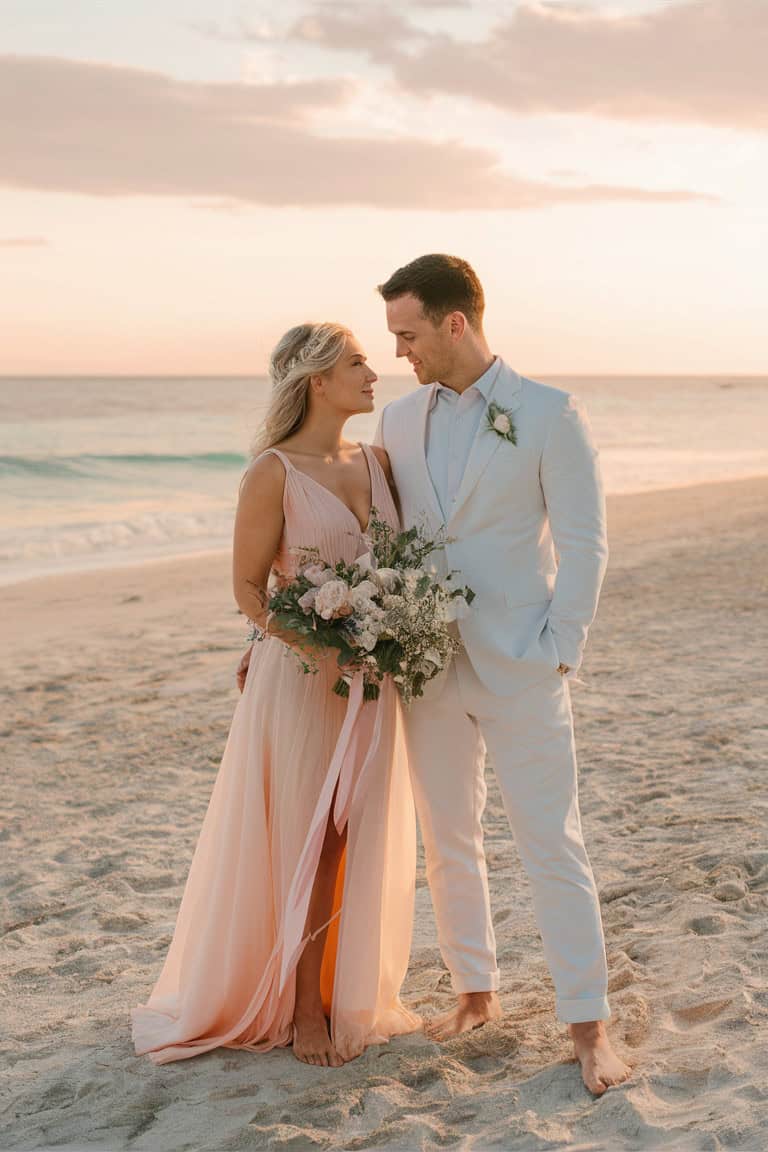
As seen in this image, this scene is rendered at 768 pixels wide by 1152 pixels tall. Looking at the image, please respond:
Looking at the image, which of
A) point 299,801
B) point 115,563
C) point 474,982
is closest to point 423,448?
point 299,801

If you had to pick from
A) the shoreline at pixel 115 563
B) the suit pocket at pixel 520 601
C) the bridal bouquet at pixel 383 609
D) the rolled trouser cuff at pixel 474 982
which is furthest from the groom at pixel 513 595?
the shoreline at pixel 115 563

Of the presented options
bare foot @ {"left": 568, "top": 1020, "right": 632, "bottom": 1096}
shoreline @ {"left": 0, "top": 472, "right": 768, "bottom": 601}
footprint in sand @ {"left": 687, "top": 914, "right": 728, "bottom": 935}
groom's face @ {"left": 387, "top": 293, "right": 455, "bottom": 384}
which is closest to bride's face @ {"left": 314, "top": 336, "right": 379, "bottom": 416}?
groom's face @ {"left": 387, "top": 293, "right": 455, "bottom": 384}

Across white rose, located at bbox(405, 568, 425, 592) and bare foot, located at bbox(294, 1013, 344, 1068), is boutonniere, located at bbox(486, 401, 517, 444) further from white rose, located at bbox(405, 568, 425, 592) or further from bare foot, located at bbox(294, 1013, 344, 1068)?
bare foot, located at bbox(294, 1013, 344, 1068)

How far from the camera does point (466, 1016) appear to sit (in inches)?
155

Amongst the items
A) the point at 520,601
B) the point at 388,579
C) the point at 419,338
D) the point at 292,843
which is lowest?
the point at 292,843

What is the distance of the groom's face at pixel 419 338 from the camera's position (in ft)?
12.2

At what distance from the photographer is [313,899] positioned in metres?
3.89

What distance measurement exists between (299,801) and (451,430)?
A: 1229 mm

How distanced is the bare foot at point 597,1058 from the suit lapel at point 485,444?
1.53 m

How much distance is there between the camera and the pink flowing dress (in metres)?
3.81

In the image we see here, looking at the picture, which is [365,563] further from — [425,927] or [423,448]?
[425,927]

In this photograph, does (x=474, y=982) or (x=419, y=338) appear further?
(x=474, y=982)

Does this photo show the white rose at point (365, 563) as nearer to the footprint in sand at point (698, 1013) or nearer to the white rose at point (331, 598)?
the white rose at point (331, 598)

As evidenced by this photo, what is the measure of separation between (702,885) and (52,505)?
19809mm
